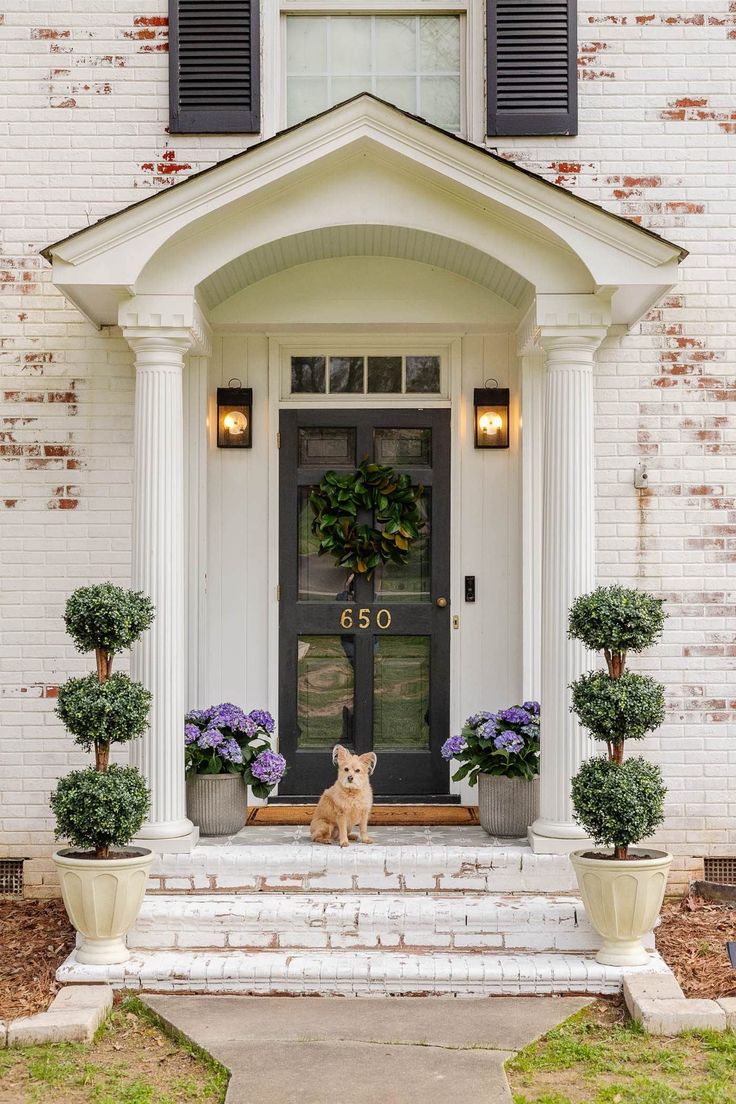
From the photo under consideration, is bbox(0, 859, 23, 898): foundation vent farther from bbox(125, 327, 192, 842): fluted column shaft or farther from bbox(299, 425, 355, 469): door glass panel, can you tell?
bbox(299, 425, 355, 469): door glass panel

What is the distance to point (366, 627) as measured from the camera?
708cm

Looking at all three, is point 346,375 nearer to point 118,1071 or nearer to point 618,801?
point 618,801

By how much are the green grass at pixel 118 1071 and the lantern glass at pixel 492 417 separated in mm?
3610

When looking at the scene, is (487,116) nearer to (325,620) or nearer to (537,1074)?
(325,620)

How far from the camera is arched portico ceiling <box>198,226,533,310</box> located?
6.29m

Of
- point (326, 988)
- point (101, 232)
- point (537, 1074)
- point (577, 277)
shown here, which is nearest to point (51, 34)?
point (101, 232)

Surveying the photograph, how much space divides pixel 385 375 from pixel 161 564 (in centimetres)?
200

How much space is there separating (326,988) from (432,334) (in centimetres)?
360

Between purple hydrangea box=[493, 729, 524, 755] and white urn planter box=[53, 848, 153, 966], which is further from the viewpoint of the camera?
purple hydrangea box=[493, 729, 524, 755]

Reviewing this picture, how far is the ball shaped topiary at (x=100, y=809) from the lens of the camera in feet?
17.0

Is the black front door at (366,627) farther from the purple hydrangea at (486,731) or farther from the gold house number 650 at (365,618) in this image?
the purple hydrangea at (486,731)

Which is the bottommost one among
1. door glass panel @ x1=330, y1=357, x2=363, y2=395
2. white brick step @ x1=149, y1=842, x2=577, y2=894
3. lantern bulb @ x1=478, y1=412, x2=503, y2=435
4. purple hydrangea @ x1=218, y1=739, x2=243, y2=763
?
white brick step @ x1=149, y1=842, x2=577, y2=894

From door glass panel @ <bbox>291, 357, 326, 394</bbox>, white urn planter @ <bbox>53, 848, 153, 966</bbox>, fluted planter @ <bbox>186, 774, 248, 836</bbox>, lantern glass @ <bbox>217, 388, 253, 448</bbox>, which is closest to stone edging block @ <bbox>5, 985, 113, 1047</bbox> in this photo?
white urn planter @ <bbox>53, 848, 153, 966</bbox>

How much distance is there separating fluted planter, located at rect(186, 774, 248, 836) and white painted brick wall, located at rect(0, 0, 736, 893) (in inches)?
33.7
